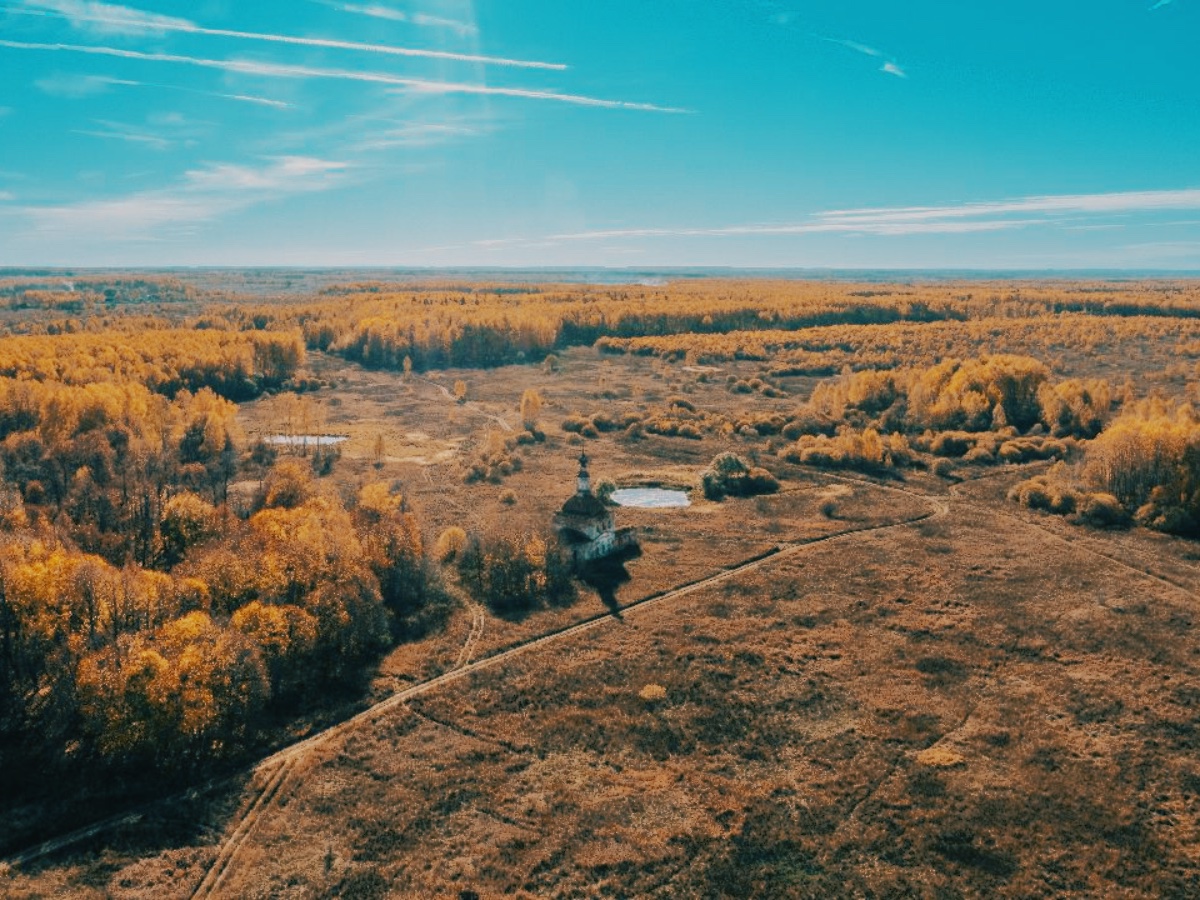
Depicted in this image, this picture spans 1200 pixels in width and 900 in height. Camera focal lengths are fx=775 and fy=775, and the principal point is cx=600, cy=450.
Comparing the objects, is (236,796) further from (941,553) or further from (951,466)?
(951,466)

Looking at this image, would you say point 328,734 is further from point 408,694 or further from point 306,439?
point 306,439

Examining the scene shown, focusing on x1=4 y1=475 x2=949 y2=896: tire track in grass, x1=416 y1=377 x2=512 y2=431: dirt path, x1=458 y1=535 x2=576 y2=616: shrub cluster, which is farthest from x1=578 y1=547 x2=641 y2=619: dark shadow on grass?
x1=416 y1=377 x2=512 y2=431: dirt path

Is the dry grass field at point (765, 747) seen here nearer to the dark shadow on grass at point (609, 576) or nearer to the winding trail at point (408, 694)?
the winding trail at point (408, 694)

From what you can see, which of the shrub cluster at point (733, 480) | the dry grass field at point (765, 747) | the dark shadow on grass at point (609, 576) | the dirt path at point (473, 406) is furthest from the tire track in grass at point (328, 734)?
the dirt path at point (473, 406)

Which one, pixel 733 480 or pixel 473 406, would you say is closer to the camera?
pixel 733 480

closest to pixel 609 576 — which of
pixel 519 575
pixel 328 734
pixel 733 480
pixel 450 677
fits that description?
pixel 519 575

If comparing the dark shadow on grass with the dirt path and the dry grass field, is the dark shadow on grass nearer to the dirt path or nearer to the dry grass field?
the dry grass field
